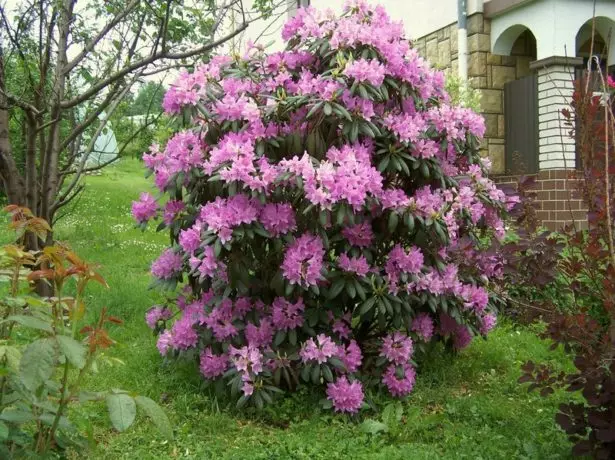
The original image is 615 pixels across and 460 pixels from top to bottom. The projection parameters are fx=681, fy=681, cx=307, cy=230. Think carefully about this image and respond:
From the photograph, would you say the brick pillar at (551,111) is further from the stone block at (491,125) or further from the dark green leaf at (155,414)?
the dark green leaf at (155,414)

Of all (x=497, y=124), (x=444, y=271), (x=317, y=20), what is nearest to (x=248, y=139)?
(x=317, y=20)

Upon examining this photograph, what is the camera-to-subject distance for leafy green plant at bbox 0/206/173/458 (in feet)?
6.48

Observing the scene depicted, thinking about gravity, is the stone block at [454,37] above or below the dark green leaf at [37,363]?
above

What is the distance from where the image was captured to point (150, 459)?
3039mm

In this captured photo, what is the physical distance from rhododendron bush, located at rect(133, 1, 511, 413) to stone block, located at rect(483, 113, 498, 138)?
5614 mm

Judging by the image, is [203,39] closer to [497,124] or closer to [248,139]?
[248,139]

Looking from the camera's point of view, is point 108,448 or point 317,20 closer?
point 108,448

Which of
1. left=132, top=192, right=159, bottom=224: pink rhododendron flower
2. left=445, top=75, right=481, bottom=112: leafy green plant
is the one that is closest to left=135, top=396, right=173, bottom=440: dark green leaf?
left=132, top=192, right=159, bottom=224: pink rhododendron flower

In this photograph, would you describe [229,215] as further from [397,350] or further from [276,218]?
[397,350]

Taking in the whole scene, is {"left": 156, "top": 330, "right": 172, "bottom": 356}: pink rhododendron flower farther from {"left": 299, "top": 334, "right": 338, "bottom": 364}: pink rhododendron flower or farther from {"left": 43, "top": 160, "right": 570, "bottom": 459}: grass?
{"left": 299, "top": 334, "right": 338, "bottom": 364}: pink rhododendron flower

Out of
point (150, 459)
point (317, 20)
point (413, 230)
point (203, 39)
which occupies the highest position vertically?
point (203, 39)

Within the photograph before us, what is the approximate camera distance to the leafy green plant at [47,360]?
1975 mm

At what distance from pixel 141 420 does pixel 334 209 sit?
4.76 ft

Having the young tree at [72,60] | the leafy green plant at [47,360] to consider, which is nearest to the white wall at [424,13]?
the young tree at [72,60]
